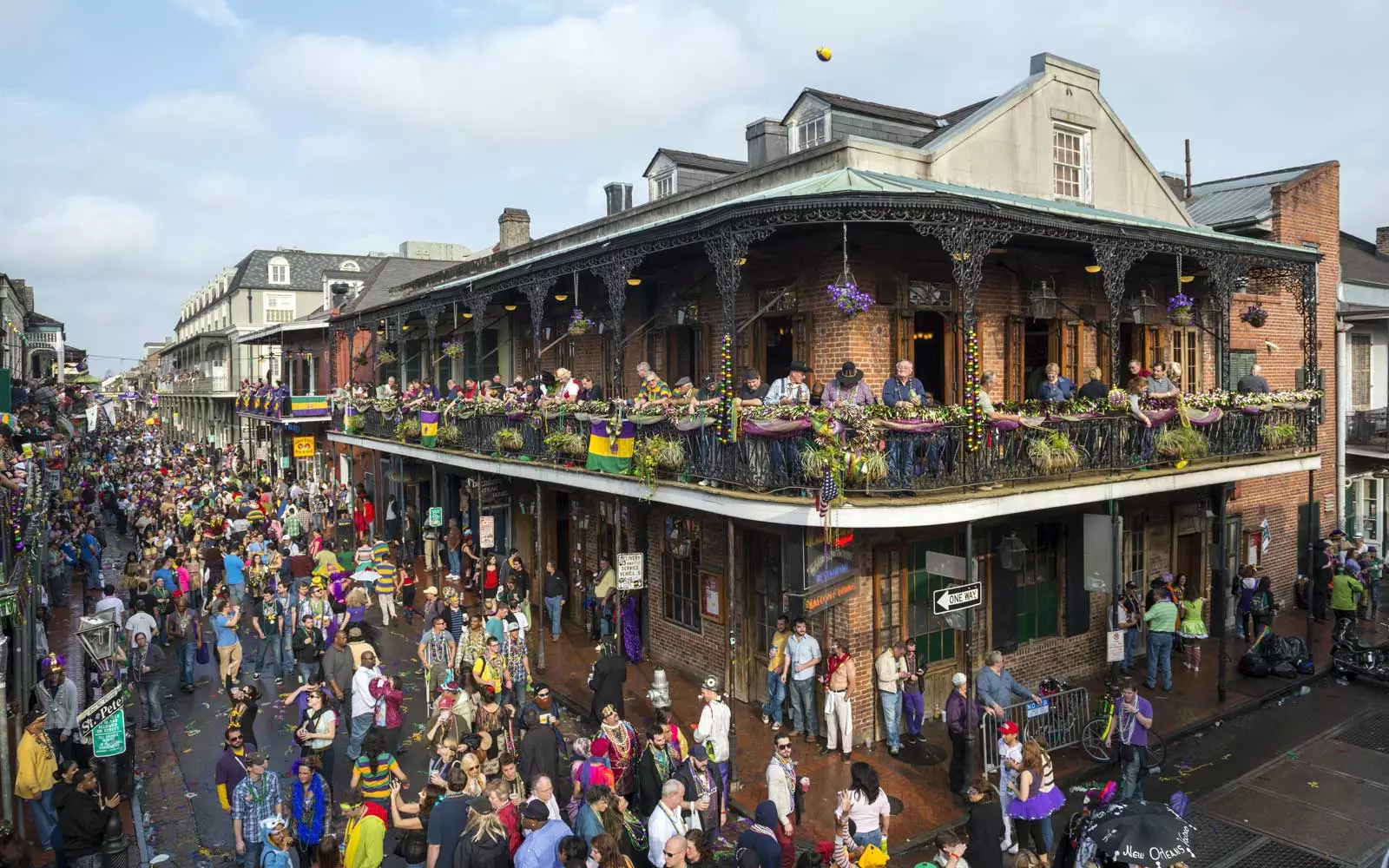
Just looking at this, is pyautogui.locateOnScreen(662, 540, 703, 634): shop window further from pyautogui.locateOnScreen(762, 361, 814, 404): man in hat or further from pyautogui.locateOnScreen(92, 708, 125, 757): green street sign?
pyautogui.locateOnScreen(92, 708, 125, 757): green street sign

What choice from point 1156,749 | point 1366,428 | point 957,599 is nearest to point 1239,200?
point 1366,428

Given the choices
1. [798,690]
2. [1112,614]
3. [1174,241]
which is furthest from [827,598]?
[1174,241]

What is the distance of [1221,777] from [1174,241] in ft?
24.2

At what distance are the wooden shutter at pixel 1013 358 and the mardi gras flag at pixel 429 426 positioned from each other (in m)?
11.4

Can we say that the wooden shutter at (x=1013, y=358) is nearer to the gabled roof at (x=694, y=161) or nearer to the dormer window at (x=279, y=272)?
the gabled roof at (x=694, y=161)

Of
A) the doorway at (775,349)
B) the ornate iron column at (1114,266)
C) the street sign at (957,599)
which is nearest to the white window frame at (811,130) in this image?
the doorway at (775,349)

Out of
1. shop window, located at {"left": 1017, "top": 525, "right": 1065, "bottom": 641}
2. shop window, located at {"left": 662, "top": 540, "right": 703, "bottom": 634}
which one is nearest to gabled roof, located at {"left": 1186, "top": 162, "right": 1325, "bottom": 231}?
shop window, located at {"left": 1017, "top": 525, "right": 1065, "bottom": 641}

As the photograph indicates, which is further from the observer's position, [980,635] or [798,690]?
[980,635]

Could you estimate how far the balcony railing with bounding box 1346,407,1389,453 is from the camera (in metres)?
21.4

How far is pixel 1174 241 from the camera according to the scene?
517 inches

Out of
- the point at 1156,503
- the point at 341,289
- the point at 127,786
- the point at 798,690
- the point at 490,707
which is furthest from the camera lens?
the point at 341,289

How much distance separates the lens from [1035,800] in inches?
331

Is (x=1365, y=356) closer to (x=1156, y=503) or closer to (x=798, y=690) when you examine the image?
(x=1156, y=503)

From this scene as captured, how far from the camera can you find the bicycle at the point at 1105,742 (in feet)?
37.2
